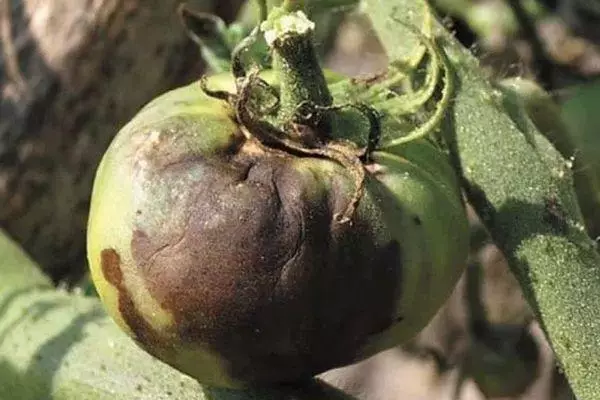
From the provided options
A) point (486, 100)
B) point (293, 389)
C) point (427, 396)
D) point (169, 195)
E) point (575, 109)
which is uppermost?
point (169, 195)

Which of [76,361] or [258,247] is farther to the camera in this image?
[76,361]

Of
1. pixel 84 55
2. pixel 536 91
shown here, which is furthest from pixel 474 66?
pixel 84 55

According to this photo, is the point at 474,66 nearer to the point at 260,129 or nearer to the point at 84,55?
the point at 260,129

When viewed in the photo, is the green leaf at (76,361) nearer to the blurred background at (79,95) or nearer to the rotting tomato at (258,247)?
the rotting tomato at (258,247)

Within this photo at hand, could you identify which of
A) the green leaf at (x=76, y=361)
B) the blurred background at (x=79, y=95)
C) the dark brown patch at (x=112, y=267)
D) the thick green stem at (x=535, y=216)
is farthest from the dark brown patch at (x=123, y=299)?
the blurred background at (x=79, y=95)

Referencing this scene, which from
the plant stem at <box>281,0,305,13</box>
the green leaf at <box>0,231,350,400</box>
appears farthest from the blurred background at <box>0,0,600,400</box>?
the plant stem at <box>281,0,305,13</box>

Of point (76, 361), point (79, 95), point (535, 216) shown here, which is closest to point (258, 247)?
point (535, 216)

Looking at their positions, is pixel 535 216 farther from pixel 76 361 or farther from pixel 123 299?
pixel 76 361
